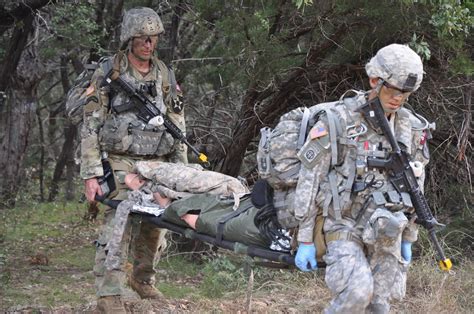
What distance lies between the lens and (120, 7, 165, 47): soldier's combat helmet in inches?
242

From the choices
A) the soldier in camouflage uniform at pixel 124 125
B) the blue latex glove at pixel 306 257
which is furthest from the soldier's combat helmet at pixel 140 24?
the blue latex glove at pixel 306 257

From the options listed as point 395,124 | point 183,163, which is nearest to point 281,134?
point 395,124

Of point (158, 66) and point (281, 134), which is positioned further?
point (158, 66)

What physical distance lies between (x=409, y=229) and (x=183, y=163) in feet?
7.46

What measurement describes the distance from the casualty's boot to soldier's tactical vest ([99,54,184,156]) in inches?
43.0

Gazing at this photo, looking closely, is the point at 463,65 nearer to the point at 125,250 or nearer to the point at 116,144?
the point at 116,144

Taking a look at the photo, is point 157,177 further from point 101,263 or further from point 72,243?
point 72,243

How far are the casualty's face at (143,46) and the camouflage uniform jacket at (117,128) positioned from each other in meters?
0.12

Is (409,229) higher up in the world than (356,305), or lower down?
higher up

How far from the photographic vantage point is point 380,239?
4.37 m

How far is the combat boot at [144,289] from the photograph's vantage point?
257 inches

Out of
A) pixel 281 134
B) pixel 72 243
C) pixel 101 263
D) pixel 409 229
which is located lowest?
pixel 72 243

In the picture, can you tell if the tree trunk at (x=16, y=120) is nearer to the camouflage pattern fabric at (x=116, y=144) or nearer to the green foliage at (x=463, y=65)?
the camouflage pattern fabric at (x=116, y=144)

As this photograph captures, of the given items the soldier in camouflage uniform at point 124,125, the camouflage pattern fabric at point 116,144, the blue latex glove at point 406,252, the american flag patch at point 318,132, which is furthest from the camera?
the soldier in camouflage uniform at point 124,125
